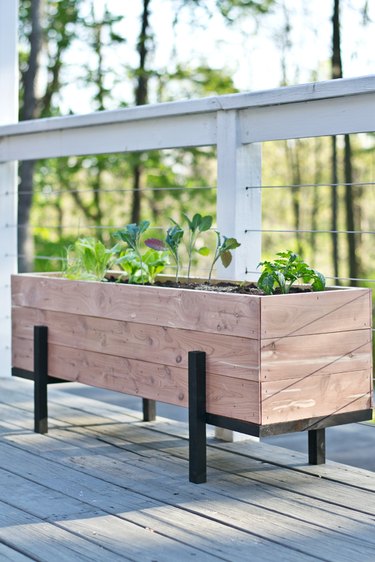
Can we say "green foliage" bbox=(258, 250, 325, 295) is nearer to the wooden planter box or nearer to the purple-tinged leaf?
the wooden planter box

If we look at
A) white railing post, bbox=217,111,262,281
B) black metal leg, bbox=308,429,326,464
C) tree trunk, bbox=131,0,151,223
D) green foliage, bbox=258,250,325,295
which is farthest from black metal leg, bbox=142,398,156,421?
tree trunk, bbox=131,0,151,223

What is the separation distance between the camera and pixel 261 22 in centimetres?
878

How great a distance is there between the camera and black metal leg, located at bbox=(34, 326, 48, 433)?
279 cm

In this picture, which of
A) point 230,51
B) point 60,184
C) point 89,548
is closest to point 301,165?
point 230,51

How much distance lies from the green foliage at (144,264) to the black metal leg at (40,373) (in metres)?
0.34

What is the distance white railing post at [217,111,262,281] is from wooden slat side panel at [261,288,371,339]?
490 mm

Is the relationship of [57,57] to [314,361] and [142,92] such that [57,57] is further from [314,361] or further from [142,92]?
[314,361]

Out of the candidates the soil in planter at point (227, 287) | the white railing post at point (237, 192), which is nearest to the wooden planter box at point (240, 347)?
the soil in planter at point (227, 287)

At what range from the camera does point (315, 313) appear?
2104 mm

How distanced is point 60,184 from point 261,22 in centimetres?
310

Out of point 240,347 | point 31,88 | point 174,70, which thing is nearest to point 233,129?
point 240,347

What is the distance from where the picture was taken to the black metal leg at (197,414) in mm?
2182

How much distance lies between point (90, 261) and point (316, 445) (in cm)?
89

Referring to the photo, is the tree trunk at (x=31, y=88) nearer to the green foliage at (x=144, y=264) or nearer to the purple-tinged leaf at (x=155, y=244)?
the green foliage at (x=144, y=264)
